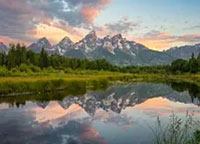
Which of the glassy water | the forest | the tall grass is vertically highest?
the forest

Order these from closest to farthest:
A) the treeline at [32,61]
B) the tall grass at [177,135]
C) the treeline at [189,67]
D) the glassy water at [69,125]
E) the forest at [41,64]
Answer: the tall grass at [177,135] → the glassy water at [69,125] → the forest at [41,64] → the treeline at [32,61] → the treeline at [189,67]

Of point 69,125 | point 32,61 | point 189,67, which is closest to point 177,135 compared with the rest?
point 69,125

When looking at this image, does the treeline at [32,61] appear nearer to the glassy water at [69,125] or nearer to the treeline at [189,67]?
the treeline at [189,67]

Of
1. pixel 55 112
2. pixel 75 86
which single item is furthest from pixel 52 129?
pixel 75 86

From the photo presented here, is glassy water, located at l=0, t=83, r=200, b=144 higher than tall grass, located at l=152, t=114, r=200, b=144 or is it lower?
lower

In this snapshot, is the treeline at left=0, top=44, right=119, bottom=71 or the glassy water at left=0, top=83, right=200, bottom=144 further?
the treeline at left=0, top=44, right=119, bottom=71

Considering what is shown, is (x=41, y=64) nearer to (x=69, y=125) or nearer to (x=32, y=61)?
(x=32, y=61)

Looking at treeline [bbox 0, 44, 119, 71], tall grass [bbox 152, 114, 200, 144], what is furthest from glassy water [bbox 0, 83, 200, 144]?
treeline [bbox 0, 44, 119, 71]

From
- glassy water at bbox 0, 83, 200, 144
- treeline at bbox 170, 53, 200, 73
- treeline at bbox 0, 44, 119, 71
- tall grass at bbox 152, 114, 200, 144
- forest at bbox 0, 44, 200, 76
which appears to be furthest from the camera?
treeline at bbox 170, 53, 200, 73

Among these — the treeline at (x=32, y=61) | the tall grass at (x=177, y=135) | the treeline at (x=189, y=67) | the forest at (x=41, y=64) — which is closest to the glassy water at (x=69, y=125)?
the tall grass at (x=177, y=135)

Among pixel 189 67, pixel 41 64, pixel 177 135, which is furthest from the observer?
pixel 189 67

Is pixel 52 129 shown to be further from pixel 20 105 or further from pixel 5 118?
pixel 20 105

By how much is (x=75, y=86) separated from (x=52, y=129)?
46.6 meters

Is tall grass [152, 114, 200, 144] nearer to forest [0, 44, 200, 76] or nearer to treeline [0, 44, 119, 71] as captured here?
forest [0, 44, 200, 76]
